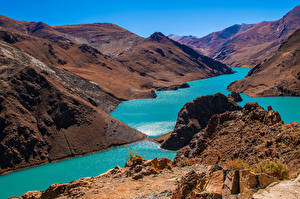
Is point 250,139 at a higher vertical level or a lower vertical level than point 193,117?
lower

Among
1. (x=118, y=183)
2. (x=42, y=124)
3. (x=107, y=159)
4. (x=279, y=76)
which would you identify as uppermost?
(x=279, y=76)

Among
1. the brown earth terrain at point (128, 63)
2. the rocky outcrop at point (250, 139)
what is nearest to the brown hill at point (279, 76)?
the brown earth terrain at point (128, 63)

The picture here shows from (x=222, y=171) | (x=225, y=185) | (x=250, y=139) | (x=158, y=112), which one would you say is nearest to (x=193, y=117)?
(x=158, y=112)

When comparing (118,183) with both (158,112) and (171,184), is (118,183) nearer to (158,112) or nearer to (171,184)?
(171,184)

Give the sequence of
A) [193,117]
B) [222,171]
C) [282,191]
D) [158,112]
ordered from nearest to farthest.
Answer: [282,191], [222,171], [193,117], [158,112]

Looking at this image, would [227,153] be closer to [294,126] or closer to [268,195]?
[294,126]

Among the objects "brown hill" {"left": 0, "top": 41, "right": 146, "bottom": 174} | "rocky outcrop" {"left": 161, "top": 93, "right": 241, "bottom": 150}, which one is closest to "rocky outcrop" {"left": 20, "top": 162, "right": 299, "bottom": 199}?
"rocky outcrop" {"left": 161, "top": 93, "right": 241, "bottom": 150}
